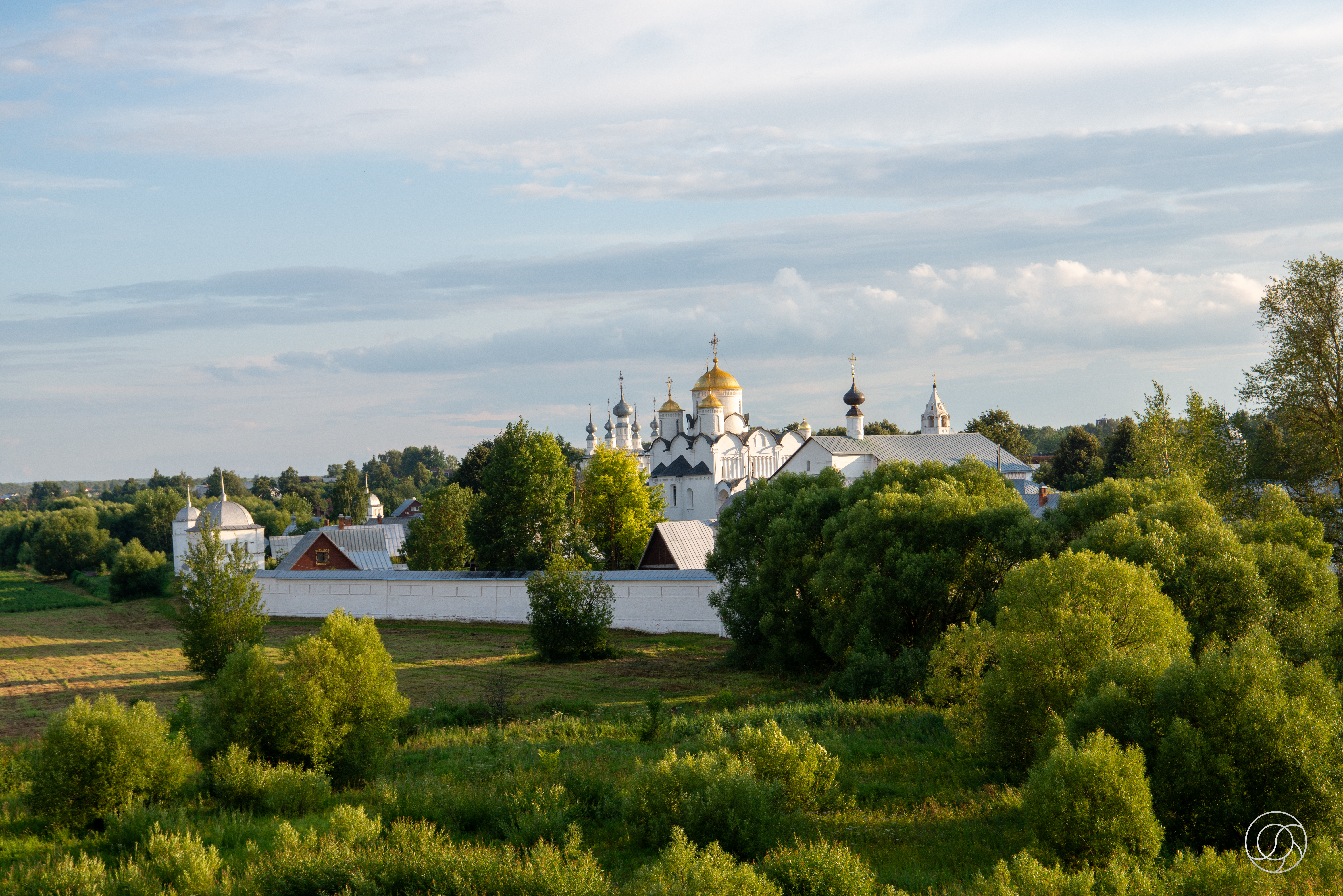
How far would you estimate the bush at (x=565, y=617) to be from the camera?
27.5 metres

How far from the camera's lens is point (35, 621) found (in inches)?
1703

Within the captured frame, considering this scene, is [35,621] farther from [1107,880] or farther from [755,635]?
[1107,880]

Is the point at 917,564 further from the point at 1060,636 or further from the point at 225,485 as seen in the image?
the point at 225,485

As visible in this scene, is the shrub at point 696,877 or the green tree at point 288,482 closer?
the shrub at point 696,877

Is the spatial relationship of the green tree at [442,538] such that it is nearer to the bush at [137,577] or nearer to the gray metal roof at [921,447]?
the bush at [137,577]

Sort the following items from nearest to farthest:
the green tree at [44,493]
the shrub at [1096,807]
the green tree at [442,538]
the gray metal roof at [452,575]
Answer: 1. the shrub at [1096,807]
2. the gray metal roof at [452,575]
3. the green tree at [442,538]
4. the green tree at [44,493]

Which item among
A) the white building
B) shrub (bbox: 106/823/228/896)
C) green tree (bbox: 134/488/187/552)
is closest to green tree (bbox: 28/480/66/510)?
green tree (bbox: 134/488/187/552)

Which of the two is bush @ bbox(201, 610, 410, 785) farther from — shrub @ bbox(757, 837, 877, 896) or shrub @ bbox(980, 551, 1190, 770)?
shrub @ bbox(980, 551, 1190, 770)

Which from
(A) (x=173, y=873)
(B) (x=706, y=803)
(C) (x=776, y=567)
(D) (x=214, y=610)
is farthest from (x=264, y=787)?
(C) (x=776, y=567)

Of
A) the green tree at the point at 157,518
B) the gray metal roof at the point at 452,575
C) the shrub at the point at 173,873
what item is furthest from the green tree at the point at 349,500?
the shrub at the point at 173,873

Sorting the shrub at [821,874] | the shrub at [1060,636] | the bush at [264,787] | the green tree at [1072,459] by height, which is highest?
the green tree at [1072,459]

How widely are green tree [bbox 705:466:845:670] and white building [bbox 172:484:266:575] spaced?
3808 cm

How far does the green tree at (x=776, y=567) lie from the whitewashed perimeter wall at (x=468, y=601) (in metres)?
3.78

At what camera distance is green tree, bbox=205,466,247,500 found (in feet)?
349
